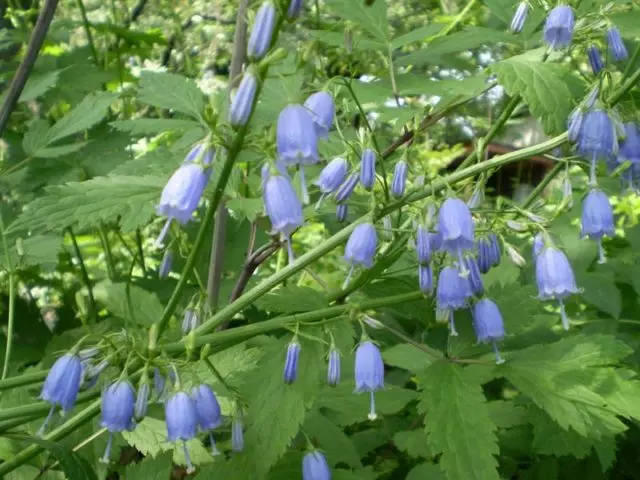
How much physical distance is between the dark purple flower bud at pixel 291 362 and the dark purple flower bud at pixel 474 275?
0.53 meters

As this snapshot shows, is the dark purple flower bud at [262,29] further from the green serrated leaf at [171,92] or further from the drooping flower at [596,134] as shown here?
the drooping flower at [596,134]

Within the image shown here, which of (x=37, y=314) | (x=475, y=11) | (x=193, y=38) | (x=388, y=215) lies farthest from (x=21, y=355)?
(x=193, y=38)

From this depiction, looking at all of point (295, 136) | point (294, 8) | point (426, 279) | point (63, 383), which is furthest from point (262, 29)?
point (63, 383)

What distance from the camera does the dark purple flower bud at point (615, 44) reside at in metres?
2.26

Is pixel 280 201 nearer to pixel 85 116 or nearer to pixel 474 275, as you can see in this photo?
pixel 474 275

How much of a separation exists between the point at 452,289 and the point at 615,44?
93cm

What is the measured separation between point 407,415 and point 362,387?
1.30 metres

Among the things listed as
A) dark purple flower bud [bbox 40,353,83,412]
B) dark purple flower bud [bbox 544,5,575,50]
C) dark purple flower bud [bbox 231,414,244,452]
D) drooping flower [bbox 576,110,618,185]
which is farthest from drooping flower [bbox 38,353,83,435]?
dark purple flower bud [bbox 544,5,575,50]

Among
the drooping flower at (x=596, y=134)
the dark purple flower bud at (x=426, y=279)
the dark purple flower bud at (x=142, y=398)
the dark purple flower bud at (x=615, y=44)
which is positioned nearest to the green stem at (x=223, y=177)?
the dark purple flower bud at (x=142, y=398)

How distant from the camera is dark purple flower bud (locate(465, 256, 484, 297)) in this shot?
2.09 metres

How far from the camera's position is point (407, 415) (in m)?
3.32

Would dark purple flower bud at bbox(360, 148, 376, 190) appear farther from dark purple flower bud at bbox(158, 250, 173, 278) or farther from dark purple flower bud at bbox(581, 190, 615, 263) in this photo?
dark purple flower bud at bbox(158, 250, 173, 278)

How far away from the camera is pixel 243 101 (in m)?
1.51

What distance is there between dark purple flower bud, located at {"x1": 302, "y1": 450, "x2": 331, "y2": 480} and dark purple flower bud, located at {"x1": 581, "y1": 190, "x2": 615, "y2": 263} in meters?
1.01
